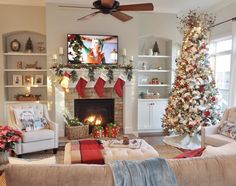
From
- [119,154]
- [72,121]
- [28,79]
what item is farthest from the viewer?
[28,79]

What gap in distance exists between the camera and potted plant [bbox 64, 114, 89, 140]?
5.15 m

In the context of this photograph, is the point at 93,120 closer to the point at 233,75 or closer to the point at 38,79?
the point at 38,79

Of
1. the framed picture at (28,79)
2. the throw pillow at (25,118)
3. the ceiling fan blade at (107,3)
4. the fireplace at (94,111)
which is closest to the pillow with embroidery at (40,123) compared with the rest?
the throw pillow at (25,118)

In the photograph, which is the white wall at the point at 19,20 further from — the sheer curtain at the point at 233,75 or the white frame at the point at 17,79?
the sheer curtain at the point at 233,75

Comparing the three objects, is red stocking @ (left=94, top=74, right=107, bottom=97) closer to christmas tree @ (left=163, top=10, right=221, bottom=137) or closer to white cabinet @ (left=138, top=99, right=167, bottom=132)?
white cabinet @ (left=138, top=99, right=167, bottom=132)

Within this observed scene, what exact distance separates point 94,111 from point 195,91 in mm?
2488

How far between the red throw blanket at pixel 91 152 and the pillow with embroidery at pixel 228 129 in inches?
84.5

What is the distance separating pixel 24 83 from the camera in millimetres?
5918

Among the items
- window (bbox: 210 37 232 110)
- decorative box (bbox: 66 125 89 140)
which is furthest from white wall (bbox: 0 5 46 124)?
window (bbox: 210 37 232 110)

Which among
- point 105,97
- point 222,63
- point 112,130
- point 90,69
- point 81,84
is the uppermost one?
point 222,63

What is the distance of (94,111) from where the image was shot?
229 inches

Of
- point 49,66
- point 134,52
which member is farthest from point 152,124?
point 49,66

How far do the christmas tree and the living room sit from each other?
456 millimetres

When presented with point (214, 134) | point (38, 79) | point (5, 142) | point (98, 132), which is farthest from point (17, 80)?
point (214, 134)
